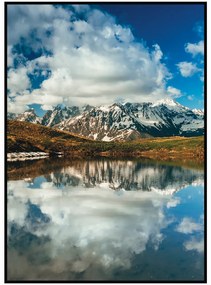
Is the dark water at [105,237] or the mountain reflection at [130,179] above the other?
the dark water at [105,237]

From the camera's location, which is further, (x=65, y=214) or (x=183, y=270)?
(x=65, y=214)

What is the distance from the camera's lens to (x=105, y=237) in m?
27.6

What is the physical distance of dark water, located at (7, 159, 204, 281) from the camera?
66.2ft

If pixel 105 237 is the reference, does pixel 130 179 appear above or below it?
below

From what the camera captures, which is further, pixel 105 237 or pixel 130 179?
pixel 130 179

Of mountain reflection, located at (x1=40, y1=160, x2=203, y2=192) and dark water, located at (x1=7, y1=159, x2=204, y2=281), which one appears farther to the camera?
mountain reflection, located at (x1=40, y1=160, x2=203, y2=192)

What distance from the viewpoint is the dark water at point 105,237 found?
66.2 feet

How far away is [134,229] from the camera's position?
100 ft

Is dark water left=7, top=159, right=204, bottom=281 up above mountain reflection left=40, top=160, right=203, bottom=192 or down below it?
above

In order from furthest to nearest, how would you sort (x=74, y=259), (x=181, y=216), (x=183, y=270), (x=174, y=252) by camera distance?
(x=181, y=216) < (x=174, y=252) < (x=74, y=259) < (x=183, y=270)
